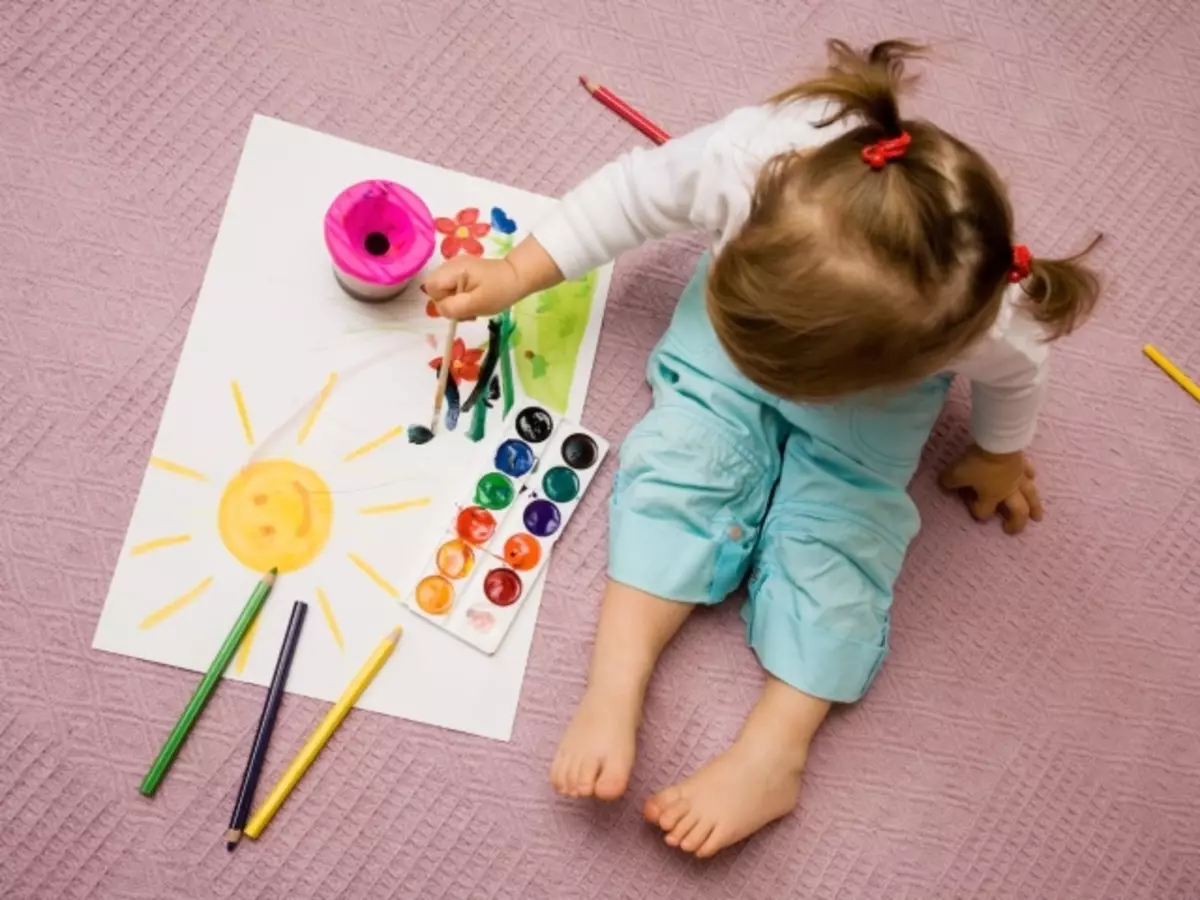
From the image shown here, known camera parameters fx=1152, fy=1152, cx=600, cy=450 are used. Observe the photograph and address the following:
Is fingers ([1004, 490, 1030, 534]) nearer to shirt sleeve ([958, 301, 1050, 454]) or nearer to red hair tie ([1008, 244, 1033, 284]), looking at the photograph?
shirt sleeve ([958, 301, 1050, 454])

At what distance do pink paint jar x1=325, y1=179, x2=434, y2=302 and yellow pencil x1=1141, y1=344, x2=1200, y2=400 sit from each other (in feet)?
1.70

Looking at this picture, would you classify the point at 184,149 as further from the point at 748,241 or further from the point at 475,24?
the point at 748,241

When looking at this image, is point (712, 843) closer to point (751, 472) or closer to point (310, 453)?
point (751, 472)

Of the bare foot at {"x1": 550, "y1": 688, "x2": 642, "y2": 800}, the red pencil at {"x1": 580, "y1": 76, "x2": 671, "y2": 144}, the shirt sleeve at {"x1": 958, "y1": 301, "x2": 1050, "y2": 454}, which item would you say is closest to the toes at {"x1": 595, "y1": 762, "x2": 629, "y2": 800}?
the bare foot at {"x1": 550, "y1": 688, "x2": 642, "y2": 800}

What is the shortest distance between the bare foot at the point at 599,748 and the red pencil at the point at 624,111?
0.38 metres

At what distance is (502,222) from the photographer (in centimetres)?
77

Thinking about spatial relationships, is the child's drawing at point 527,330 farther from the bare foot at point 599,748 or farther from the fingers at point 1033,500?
the fingers at point 1033,500

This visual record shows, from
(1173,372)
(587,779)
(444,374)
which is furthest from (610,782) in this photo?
(1173,372)

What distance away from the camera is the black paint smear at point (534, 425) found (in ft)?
2.43

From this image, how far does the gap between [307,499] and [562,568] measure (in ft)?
0.54

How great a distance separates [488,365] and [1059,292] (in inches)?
13.6

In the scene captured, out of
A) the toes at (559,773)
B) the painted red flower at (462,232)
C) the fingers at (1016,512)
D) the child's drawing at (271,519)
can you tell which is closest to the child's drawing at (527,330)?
the painted red flower at (462,232)

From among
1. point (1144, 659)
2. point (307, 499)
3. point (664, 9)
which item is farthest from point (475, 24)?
point (1144, 659)

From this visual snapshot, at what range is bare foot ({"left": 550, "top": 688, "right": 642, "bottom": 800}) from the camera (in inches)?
26.7
